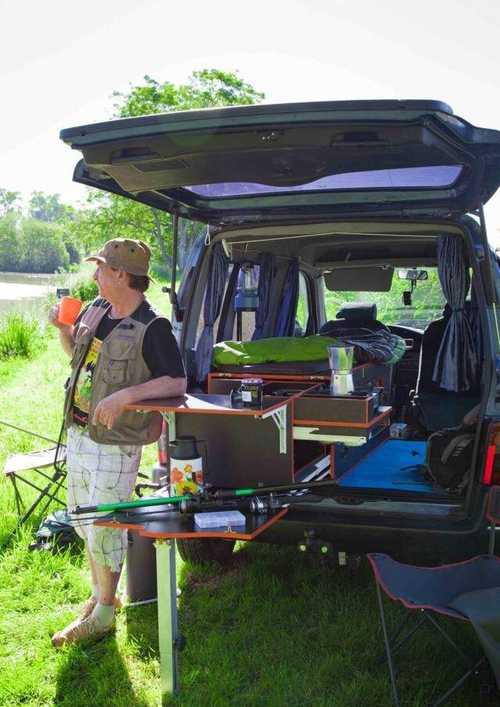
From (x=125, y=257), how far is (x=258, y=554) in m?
2.12

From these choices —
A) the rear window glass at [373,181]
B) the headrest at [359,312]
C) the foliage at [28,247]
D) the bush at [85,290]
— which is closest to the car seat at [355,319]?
the headrest at [359,312]

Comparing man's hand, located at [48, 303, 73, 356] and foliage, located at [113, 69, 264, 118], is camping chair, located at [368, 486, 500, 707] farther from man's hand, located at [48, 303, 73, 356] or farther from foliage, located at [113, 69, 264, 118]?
foliage, located at [113, 69, 264, 118]

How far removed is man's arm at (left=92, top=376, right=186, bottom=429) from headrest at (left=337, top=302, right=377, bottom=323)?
96.7 inches

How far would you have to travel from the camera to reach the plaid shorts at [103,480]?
3318mm

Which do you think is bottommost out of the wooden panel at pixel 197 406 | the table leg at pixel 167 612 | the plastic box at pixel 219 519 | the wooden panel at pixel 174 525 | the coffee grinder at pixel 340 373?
the table leg at pixel 167 612

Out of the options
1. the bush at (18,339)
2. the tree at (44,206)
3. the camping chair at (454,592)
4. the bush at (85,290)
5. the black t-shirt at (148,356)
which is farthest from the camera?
the tree at (44,206)

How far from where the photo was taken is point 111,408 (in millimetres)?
3078

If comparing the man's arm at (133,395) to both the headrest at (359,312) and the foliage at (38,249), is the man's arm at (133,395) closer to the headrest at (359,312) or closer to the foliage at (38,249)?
the headrest at (359,312)

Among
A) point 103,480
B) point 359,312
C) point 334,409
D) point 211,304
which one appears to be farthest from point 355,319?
point 103,480

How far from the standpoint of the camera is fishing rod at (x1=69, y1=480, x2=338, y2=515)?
285cm

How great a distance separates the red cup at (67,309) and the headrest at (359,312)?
2355 millimetres

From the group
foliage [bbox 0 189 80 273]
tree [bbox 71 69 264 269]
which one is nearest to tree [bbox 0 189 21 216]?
foliage [bbox 0 189 80 273]

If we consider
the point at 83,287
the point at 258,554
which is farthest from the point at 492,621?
the point at 83,287

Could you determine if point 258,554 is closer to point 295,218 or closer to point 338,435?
point 338,435
